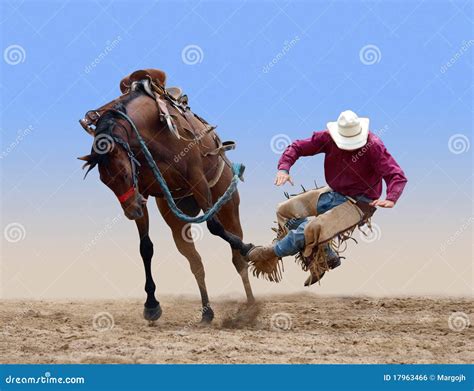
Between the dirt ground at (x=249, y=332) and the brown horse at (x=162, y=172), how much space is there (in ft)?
1.78

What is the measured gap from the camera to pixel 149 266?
9.89 meters

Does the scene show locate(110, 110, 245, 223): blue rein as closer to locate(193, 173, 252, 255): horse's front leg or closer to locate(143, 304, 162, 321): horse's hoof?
locate(193, 173, 252, 255): horse's front leg

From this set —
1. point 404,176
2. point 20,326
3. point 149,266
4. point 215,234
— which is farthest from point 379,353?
point 20,326

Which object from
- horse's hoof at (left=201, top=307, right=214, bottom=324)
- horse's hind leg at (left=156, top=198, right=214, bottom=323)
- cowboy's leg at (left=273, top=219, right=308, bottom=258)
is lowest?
horse's hoof at (left=201, top=307, right=214, bottom=324)

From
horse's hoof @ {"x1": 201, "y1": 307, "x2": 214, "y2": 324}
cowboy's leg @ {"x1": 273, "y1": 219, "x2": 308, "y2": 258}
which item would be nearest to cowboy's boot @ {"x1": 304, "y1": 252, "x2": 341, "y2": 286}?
cowboy's leg @ {"x1": 273, "y1": 219, "x2": 308, "y2": 258}

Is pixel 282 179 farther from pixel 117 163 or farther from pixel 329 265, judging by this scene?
pixel 117 163

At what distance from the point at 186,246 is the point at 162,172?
1.15m

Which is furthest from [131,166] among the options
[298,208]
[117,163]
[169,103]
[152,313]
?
[152,313]

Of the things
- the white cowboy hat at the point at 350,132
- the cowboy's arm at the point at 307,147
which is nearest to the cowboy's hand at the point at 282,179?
the cowboy's arm at the point at 307,147

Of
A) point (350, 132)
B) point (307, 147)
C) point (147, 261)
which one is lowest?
point (147, 261)

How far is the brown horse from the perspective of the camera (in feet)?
29.2

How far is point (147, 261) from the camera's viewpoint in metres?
9.85

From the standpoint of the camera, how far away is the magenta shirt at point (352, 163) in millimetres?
8516
